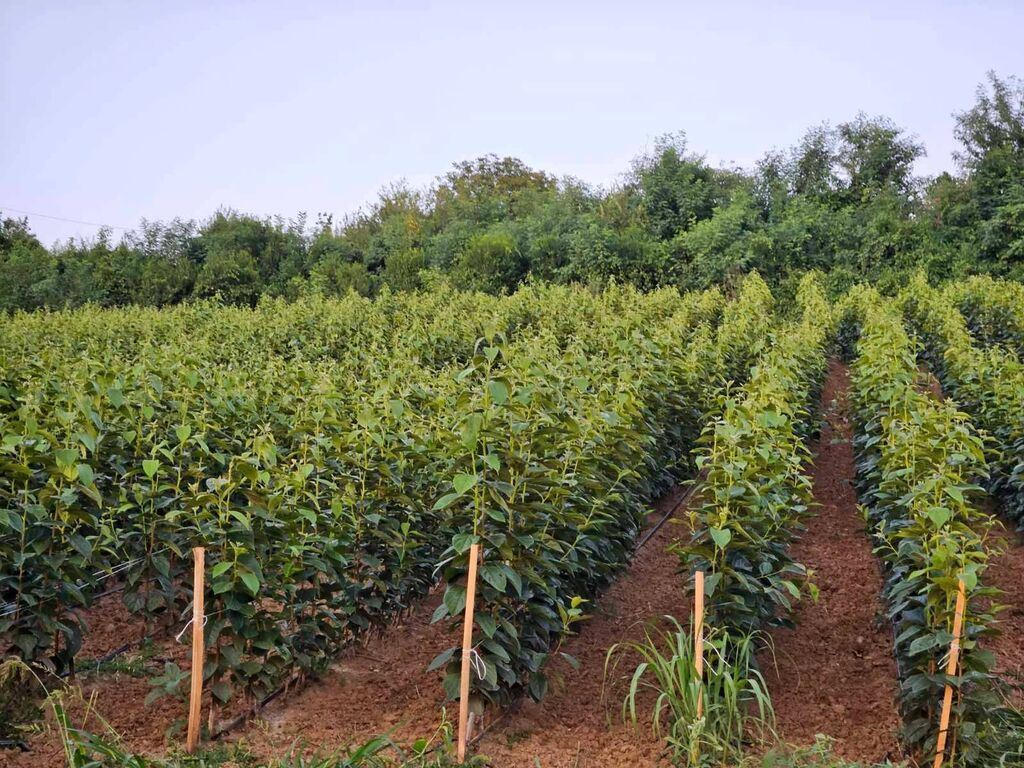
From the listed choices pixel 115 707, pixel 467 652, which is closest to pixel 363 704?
pixel 467 652

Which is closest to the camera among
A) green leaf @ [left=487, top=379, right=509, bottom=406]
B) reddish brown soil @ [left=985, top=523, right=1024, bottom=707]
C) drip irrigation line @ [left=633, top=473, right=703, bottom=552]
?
green leaf @ [left=487, top=379, right=509, bottom=406]

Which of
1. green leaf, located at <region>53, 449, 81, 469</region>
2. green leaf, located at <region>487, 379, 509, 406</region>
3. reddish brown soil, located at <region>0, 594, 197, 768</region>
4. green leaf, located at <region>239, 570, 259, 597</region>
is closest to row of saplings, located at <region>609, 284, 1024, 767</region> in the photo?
green leaf, located at <region>487, 379, 509, 406</region>

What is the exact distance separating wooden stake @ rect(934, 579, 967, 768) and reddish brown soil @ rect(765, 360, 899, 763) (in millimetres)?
436

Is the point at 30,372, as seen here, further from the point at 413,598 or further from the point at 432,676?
the point at 432,676

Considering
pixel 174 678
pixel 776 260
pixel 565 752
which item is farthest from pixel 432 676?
pixel 776 260

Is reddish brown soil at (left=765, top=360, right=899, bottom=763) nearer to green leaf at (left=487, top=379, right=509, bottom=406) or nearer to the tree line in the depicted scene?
green leaf at (left=487, top=379, right=509, bottom=406)

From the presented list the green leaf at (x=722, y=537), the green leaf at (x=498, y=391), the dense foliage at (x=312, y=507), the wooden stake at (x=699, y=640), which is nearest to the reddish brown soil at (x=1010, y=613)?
the green leaf at (x=722, y=537)

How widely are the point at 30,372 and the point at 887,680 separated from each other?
6185 mm

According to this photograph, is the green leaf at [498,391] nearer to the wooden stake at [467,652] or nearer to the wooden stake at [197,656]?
the wooden stake at [467,652]

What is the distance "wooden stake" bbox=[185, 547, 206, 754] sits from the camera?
13.8 feet

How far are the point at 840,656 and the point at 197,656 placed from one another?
380cm

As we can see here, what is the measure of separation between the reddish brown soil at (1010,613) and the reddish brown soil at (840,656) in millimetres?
618

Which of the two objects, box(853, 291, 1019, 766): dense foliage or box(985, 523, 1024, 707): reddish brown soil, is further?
box(985, 523, 1024, 707): reddish brown soil

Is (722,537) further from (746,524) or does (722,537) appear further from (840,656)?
(840,656)
